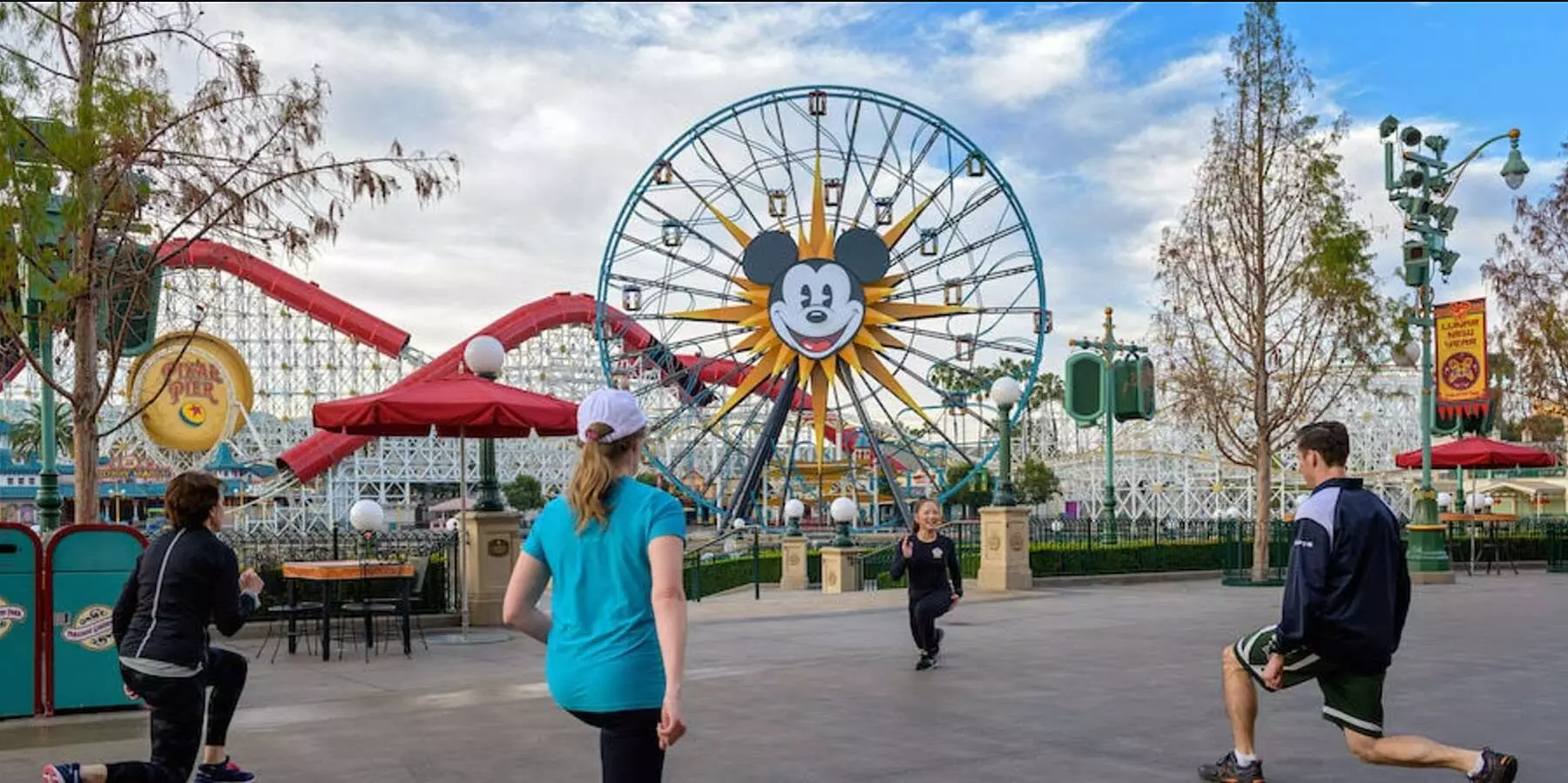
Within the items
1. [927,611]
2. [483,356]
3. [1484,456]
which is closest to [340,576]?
[483,356]

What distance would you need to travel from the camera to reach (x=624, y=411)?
3762 mm

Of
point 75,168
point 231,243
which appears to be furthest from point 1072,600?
point 75,168

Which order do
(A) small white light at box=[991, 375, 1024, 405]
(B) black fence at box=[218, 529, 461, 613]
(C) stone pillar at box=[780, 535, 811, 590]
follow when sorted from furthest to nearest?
(C) stone pillar at box=[780, 535, 811, 590], (A) small white light at box=[991, 375, 1024, 405], (B) black fence at box=[218, 529, 461, 613]

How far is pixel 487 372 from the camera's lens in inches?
540

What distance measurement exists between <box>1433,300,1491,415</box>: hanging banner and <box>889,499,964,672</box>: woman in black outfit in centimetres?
1539

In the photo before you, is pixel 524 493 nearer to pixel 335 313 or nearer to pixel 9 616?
pixel 335 313

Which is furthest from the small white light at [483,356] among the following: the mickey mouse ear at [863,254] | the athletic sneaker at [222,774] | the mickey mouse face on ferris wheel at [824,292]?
the mickey mouse ear at [863,254]

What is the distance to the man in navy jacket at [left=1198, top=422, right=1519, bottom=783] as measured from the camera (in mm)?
5574

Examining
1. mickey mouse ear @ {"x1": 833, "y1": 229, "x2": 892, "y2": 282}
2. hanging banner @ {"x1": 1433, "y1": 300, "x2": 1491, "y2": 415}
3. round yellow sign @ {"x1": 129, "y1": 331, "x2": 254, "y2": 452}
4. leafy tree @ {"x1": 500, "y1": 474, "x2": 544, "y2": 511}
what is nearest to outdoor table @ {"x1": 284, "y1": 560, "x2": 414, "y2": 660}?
hanging banner @ {"x1": 1433, "y1": 300, "x2": 1491, "y2": 415}

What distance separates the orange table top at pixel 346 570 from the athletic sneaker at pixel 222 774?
15.0 ft

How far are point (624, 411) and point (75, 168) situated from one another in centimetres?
696

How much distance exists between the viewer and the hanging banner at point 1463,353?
22.3 metres

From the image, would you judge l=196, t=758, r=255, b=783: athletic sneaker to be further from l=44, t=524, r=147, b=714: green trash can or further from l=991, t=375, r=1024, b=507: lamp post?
l=991, t=375, r=1024, b=507: lamp post

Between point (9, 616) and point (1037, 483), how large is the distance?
2719 inches
